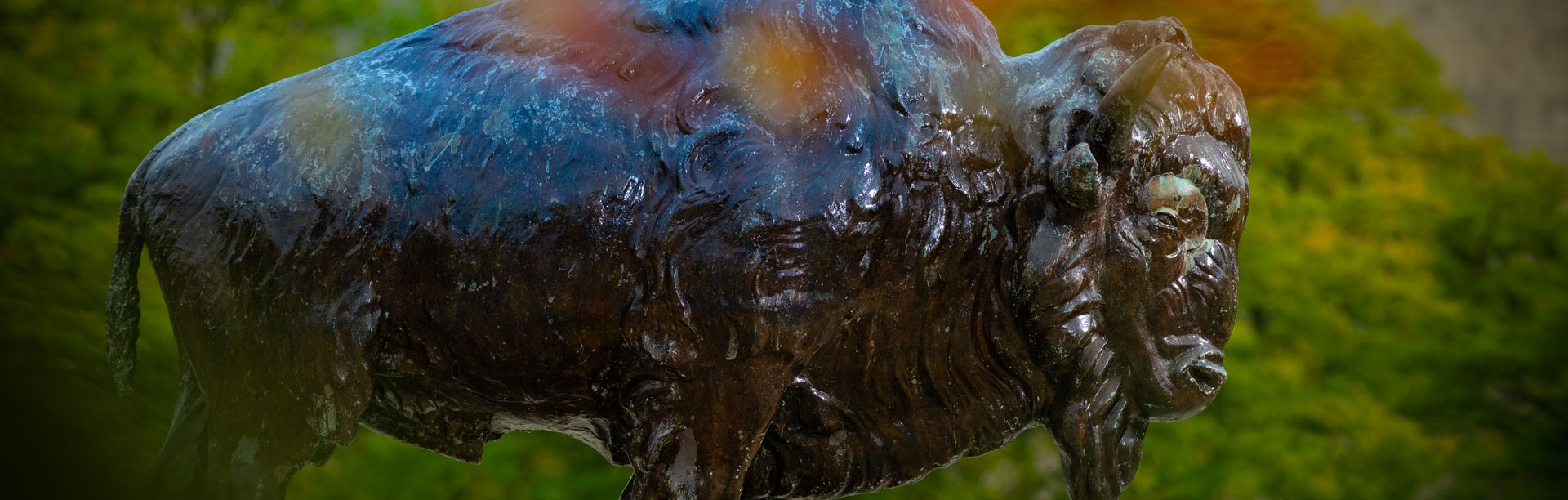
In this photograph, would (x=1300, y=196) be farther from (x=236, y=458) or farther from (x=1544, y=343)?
(x=236, y=458)

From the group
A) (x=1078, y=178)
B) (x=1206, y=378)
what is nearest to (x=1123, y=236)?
(x=1078, y=178)

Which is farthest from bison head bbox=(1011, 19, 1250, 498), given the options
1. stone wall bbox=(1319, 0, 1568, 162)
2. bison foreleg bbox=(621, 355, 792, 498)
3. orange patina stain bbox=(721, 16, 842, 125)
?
stone wall bbox=(1319, 0, 1568, 162)

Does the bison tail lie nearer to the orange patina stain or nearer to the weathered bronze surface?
the weathered bronze surface

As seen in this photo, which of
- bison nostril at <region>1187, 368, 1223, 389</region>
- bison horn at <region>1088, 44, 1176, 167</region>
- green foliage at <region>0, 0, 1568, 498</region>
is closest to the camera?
bison horn at <region>1088, 44, 1176, 167</region>

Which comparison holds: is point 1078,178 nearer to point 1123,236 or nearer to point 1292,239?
point 1123,236

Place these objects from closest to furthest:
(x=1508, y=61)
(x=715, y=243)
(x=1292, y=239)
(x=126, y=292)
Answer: (x=715, y=243) → (x=126, y=292) → (x=1292, y=239) → (x=1508, y=61)

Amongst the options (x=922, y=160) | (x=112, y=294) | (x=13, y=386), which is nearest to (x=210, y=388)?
(x=112, y=294)
